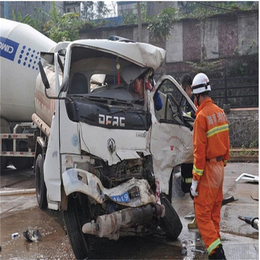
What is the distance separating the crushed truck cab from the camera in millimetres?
4266

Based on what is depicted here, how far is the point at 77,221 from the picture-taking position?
4523 millimetres

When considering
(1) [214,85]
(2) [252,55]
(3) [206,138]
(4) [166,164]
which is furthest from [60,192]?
(2) [252,55]

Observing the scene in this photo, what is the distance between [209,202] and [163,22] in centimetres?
1752

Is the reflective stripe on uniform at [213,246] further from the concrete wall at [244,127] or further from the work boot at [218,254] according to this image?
the concrete wall at [244,127]

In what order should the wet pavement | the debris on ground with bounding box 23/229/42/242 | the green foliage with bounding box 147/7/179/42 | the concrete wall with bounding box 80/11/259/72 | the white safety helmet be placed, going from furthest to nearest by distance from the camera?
the concrete wall with bounding box 80/11/259/72
the green foliage with bounding box 147/7/179/42
the debris on ground with bounding box 23/229/42/242
the wet pavement
the white safety helmet

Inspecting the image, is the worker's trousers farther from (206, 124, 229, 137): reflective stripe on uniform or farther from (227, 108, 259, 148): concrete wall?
(227, 108, 259, 148): concrete wall

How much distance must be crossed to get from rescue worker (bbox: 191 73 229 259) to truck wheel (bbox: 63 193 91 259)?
4.10 ft

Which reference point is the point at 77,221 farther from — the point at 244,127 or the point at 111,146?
the point at 244,127

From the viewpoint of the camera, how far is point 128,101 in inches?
197

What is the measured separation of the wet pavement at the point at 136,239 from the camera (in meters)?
4.55

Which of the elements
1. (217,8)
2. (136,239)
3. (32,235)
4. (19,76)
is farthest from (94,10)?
(136,239)

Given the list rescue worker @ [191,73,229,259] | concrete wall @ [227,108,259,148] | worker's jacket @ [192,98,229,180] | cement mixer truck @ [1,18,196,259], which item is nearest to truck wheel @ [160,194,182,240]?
cement mixer truck @ [1,18,196,259]

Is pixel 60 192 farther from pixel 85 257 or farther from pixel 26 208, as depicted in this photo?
pixel 26 208

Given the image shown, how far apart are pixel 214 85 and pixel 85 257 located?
14.3m
